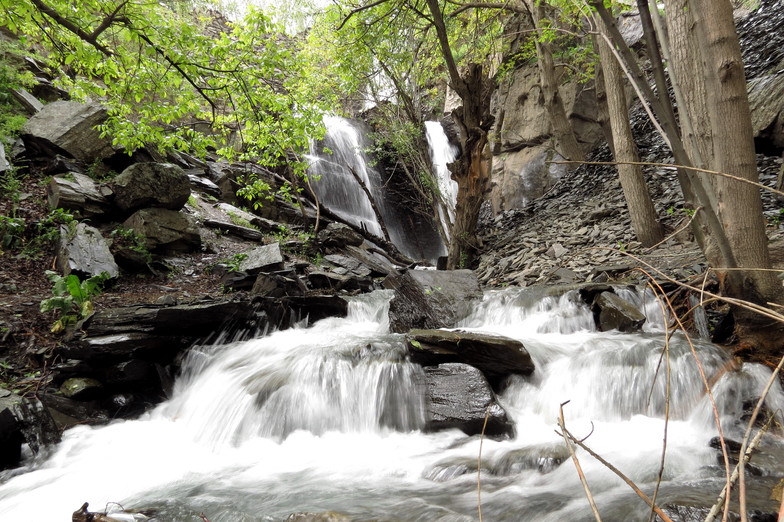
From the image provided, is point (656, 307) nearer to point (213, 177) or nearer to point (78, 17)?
point (78, 17)

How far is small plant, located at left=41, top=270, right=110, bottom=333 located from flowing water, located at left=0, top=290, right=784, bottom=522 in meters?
1.46

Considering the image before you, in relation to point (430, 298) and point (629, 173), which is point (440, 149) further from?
point (430, 298)

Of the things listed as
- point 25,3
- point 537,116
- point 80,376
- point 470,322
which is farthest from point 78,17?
point 537,116

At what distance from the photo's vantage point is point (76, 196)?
7289 mm

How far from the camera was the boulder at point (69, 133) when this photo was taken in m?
8.30

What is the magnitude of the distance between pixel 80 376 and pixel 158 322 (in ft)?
3.12

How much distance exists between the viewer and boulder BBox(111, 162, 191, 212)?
7609 mm

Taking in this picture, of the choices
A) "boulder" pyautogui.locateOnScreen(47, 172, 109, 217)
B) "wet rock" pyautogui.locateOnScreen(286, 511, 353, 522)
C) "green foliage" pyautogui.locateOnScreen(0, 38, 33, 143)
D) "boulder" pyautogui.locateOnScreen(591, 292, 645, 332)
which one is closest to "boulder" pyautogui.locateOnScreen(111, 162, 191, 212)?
"boulder" pyautogui.locateOnScreen(47, 172, 109, 217)

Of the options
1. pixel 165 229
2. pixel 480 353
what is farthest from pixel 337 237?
pixel 480 353

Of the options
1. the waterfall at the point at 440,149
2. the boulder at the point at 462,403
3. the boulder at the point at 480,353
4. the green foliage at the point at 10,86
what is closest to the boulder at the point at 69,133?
the green foliage at the point at 10,86

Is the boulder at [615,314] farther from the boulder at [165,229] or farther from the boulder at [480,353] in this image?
the boulder at [165,229]

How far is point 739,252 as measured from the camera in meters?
3.28

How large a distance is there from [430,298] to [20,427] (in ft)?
16.9

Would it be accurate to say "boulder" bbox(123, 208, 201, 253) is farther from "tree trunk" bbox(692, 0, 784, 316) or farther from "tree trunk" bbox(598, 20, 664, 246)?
"tree trunk" bbox(598, 20, 664, 246)
